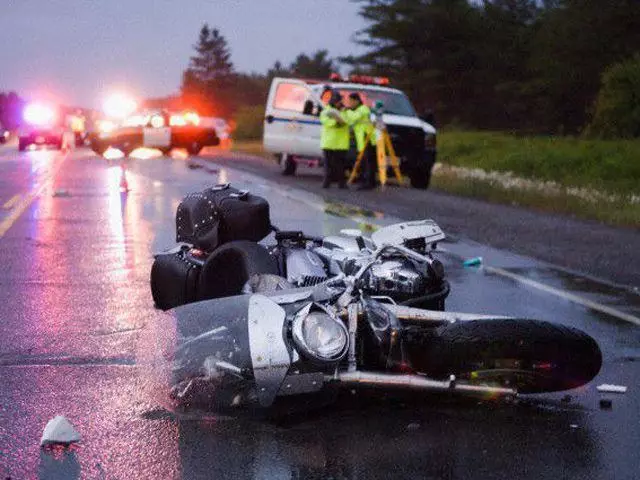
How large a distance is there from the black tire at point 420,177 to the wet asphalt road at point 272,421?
48.9 feet

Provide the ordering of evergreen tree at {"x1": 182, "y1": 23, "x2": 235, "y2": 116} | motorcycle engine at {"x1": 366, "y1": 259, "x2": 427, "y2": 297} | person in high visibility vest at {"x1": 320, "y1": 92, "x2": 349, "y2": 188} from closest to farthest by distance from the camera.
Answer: motorcycle engine at {"x1": 366, "y1": 259, "x2": 427, "y2": 297}, person in high visibility vest at {"x1": 320, "y1": 92, "x2": 349, "y2": 188}, evergreen tree at {"x1": 182, "y1": 23, "x2": 235, "y2": 116}

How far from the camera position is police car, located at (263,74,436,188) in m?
25.9

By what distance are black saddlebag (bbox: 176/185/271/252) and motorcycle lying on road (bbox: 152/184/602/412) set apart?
1.91m

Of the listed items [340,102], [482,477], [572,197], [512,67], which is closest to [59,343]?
[482,477]

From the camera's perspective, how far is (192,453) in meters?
5.05

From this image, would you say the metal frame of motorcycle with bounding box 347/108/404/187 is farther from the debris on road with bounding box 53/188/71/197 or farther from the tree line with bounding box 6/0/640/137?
the tree line with bounding box 6/0/640/137

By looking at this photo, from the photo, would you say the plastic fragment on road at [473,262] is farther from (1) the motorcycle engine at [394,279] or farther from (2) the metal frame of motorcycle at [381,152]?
(2) the metal frame of motorcycle at [381,152]

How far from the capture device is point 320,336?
5.09 meters

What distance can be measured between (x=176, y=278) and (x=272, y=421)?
2.44 metres

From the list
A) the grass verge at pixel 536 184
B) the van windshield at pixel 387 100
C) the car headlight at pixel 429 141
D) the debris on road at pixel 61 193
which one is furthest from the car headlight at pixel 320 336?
the van windshield at pixel 387 100

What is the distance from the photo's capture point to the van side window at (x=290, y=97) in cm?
2797

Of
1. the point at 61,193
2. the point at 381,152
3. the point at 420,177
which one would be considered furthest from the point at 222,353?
the point at 420,177

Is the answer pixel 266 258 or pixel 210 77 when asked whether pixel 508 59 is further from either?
pixel 210 77

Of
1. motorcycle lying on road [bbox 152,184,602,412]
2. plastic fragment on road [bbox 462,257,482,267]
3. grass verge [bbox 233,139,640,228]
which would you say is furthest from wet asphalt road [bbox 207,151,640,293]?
motorcycle lying on road [bbox 152,184,602,412]
